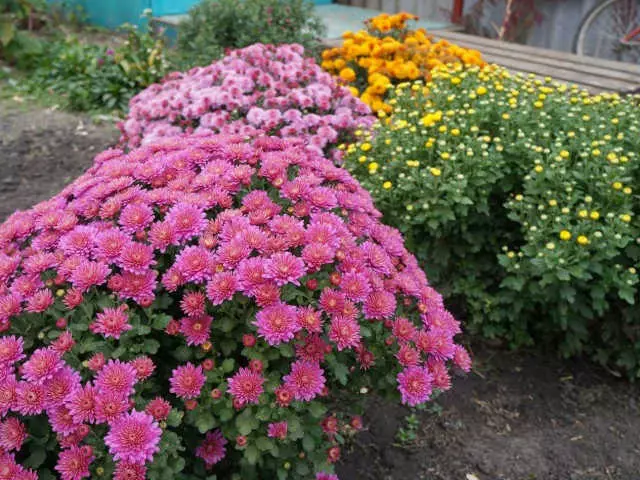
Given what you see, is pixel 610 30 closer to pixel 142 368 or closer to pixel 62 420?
pixel 142 368

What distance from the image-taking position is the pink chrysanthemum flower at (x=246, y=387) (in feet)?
5.38

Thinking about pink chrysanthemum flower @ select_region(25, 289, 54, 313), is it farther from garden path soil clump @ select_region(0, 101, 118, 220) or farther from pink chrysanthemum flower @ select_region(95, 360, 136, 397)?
garden path soil clump @ select_region(0, 101, 118, 220)

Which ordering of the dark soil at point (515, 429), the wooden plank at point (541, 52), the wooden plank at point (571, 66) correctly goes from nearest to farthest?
the dark soil at point (515, 429) → the wooden plank at point (571, 66) → the wooden plank at point (541, 52)

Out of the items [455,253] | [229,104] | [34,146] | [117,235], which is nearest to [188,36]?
[34,146]

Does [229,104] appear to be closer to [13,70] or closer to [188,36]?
[188,36]

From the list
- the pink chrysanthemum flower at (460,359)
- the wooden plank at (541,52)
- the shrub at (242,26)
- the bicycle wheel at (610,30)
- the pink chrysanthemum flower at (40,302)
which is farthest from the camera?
the bicycle wheel at (610,30)

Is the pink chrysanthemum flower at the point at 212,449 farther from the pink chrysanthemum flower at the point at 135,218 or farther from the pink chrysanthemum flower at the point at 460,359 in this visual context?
the pink chrysanthemum flower at the point at 460,359

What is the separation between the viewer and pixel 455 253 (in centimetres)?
312

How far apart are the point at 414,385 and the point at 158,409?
65 cm

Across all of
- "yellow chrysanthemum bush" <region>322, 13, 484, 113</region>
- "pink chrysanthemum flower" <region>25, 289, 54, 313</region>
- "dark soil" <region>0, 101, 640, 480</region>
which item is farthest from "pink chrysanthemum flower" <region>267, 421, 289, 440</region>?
"yellow chrysanthemum bush" <region>322, 13, 484, 113</region>

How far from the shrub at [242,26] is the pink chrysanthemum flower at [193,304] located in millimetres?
3902

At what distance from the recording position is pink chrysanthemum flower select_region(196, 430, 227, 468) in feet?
5.89

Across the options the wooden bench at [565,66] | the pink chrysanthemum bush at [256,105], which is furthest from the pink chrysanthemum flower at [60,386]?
the wooden bench at [565,66]

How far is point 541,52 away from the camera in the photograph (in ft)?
18.3
